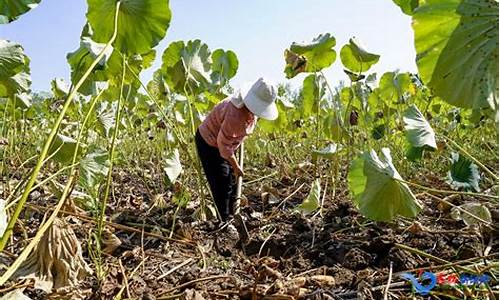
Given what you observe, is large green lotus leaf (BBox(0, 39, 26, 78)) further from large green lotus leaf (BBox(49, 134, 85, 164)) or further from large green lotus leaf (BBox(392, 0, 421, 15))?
large green lotus leaf (BBox(392, 0, 421, 15))

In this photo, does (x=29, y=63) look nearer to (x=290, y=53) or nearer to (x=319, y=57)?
(x=290, y=53)

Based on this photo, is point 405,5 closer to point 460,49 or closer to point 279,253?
point 460,49

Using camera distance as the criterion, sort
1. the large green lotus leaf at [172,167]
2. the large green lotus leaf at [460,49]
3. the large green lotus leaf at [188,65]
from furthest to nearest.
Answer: the large green lotus leaf at [188,65] → the large green lotus leaf at [172,167] → the large green lotus leaf at [460,49]

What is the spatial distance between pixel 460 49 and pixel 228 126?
1699 millimetres

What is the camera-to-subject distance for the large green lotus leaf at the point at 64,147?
1.84 m

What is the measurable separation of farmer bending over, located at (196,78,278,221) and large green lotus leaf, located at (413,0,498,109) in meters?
1.54

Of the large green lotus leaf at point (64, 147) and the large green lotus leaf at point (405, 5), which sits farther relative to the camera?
the large green lotus leaf at point (64, 147)

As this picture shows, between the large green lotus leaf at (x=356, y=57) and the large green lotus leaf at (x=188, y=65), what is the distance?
75cm

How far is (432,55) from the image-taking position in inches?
35.1

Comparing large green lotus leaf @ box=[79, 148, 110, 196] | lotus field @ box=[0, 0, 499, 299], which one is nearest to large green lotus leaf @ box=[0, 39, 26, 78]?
lotus field @ box=[0, 0, 499, 299]

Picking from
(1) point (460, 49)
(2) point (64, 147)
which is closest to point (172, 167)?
(2) point (64, 147)

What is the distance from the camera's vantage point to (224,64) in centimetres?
326

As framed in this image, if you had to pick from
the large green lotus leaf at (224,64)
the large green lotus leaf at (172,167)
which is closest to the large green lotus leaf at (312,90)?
the large green lotus leaf at (224,64)

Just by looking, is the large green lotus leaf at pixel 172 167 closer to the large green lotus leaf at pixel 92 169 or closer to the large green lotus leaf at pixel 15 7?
the large green lotus leaf at pixel 92 169
